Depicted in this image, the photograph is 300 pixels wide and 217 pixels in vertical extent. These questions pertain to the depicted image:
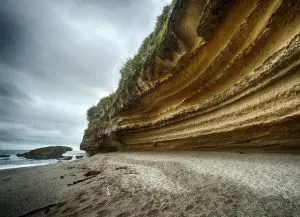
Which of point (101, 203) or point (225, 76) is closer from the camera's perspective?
point (101, 203)

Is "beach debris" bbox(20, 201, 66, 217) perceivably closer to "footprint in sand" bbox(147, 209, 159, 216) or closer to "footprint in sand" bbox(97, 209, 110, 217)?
"footprint in sand" bbox(97, 209, 110, 217)

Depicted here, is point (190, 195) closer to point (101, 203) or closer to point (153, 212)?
point (153, 212)

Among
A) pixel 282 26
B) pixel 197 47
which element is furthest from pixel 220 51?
pixel 282 26

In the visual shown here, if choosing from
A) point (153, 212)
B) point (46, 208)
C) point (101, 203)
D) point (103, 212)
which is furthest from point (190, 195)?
point (46, 208)

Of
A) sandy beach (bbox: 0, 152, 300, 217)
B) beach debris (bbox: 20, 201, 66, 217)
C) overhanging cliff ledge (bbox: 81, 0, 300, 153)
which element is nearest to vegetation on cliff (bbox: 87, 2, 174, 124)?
overhanging cliff ledge (bbox: 81, 0, 300, 153)

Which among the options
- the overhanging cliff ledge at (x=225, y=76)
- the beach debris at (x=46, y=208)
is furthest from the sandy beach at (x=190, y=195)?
the overhanging cliff ledge at (x=225, y=76)

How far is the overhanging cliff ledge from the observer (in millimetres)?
3184

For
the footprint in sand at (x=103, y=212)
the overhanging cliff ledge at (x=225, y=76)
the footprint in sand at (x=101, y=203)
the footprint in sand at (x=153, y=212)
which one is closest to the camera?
the footprint in sand at (x=153, y=212)

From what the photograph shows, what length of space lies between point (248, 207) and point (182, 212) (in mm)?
747

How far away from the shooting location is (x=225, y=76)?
443 centimetres

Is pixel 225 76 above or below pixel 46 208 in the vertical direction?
above

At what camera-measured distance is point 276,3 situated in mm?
3053

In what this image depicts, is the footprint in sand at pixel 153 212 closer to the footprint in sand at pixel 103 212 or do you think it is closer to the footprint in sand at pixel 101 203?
the footprint in sand at pixel 103 212

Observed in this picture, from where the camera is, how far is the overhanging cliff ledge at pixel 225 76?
3184 mm
